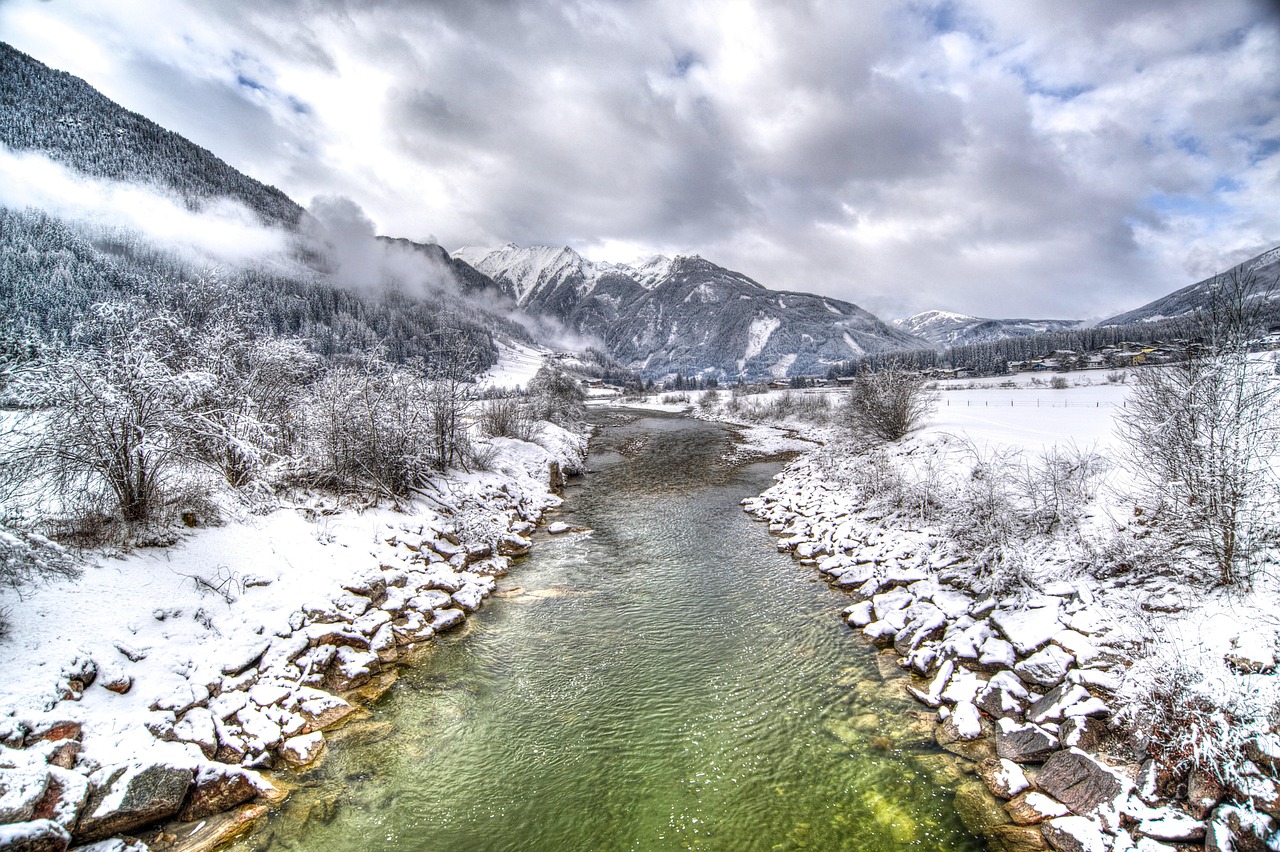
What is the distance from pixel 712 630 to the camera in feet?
40.3

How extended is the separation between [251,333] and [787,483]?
24067 mm

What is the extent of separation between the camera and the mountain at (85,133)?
136625mm

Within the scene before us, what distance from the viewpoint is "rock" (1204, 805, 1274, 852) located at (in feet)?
17.8

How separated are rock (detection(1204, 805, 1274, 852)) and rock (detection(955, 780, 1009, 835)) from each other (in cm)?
205

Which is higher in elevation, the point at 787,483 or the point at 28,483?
the point at 28,483

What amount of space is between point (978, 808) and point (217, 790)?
1079 cm

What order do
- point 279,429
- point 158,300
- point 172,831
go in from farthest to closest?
1. point 279,429
2. point 158,300
3. point 172,831

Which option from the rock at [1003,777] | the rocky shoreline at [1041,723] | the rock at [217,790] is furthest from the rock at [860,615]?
the rock at [217,790]

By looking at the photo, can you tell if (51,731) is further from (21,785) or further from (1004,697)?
(1004,697)

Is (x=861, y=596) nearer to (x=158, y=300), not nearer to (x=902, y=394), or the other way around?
(x=902, y=394)

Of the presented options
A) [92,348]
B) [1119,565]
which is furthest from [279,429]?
[1119,565]

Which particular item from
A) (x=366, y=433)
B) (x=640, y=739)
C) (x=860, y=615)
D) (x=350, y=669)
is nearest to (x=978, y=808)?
(x=640, y=739)

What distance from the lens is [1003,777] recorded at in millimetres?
7402

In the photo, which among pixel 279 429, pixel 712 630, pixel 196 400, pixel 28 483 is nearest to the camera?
pixel 28 483
